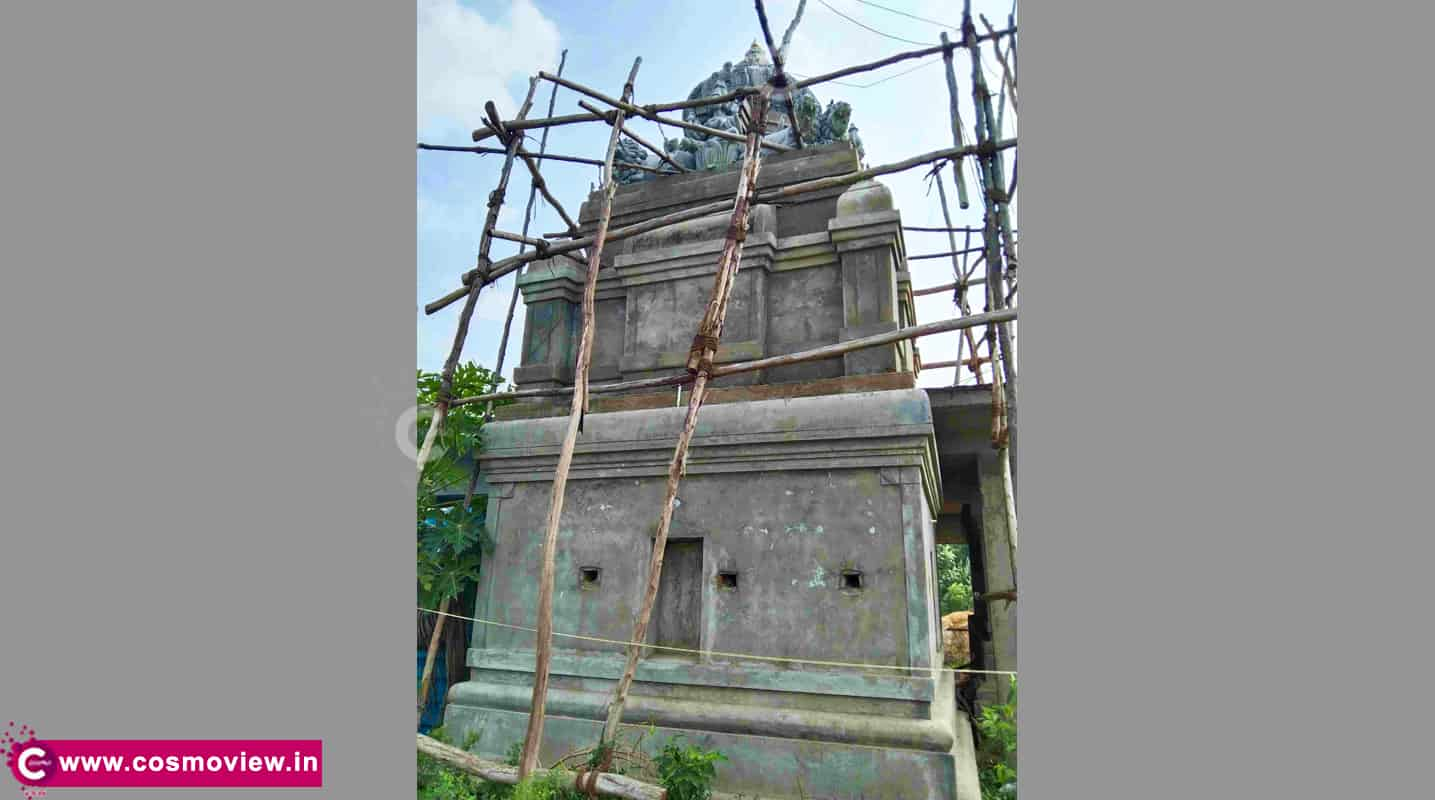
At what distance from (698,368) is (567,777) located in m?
2.86

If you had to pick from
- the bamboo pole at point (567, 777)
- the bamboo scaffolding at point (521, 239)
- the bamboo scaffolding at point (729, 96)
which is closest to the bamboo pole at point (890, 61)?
the bamboo scaffolding at point (729, 96)

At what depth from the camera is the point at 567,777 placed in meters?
5.17

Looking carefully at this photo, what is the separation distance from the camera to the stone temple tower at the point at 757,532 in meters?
5.94

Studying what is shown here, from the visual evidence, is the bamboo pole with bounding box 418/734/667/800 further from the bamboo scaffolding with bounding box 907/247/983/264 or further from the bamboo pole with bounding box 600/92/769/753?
the bamboo scaffolding with bounding box 907/247/983/264

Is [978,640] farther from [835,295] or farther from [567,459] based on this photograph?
[567,459]

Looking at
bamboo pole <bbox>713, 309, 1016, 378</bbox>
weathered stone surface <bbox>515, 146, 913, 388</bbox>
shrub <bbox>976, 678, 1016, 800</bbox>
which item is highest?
weathered stone surface <bbox>515, 146, 913, 388</bbox>

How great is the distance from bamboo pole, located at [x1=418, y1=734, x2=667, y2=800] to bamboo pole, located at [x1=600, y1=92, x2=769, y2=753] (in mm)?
275

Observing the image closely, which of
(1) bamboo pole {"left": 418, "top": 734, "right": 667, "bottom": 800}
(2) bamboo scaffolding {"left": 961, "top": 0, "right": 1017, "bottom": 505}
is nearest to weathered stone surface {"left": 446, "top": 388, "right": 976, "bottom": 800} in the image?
(2) bamboo scaffolding {"left": 961, "top": 0, "right": 1017, "bottom": 505}

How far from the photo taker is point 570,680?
6.74 metres

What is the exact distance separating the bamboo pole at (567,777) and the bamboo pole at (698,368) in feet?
0.90

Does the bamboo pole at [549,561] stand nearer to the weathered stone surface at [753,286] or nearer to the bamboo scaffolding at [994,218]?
the weathered stone surface at [753,286]

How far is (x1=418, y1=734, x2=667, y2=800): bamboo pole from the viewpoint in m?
4.48
